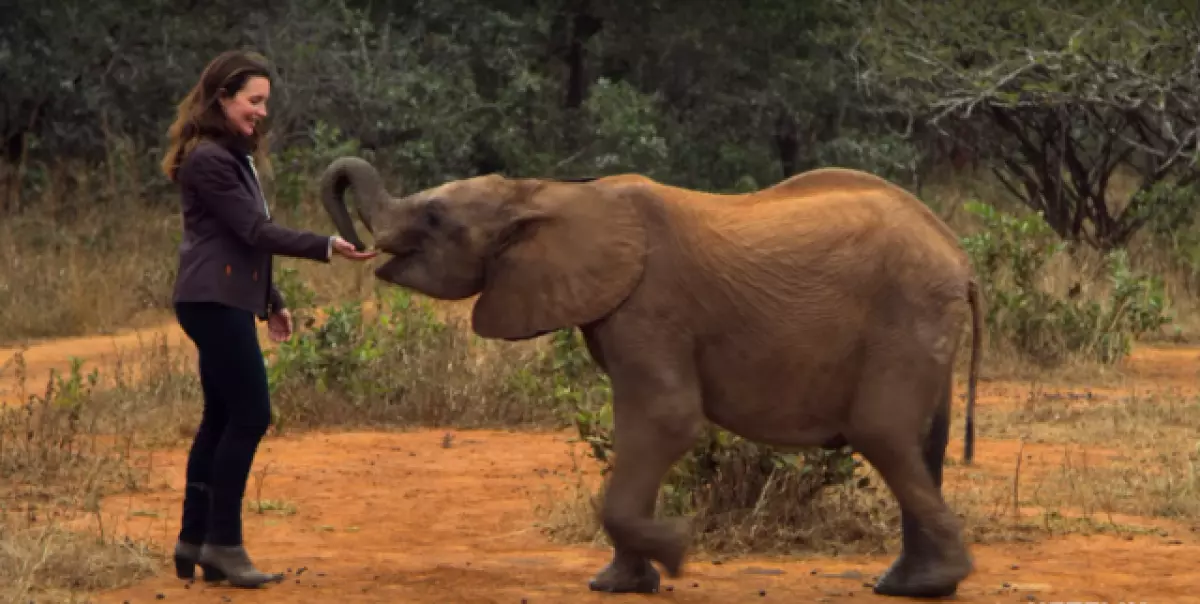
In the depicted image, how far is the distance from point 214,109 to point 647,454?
1.85 meters

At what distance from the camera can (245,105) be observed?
6492 mm

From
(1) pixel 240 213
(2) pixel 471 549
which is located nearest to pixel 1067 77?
A: (2) pixel 471 549

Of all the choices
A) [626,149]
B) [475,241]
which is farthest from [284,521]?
[626,149]

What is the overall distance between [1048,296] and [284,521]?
664 cm

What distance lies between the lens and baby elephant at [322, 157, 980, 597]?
6191 mm

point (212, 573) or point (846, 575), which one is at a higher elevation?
point (846, 575)

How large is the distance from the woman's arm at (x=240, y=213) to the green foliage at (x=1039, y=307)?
25.0ft

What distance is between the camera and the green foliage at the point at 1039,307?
13062mm

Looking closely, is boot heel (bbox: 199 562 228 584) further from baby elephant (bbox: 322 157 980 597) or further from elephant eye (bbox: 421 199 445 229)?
elephant eye (bbox: 421 199 445 229)

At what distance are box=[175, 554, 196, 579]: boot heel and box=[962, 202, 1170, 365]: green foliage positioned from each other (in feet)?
24.8

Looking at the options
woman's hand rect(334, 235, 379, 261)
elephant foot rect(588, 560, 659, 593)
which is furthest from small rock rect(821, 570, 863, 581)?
woman's hand rect(334, 235, 379, 261)

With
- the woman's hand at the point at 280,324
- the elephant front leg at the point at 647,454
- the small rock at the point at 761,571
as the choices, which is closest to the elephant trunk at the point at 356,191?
the woman's hand at the point at 280,324

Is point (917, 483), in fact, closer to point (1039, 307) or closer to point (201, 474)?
point (201, 474)

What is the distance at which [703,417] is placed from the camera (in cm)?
628
